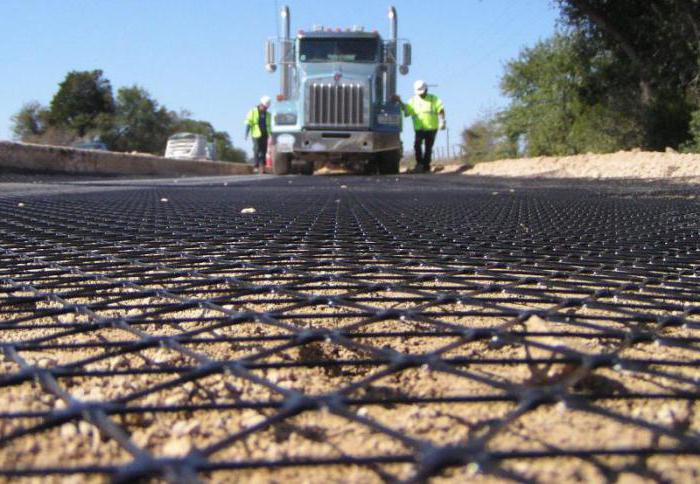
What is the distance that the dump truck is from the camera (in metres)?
13.2

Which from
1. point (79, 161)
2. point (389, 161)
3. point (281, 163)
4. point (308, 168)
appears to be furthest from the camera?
point (308, 168)

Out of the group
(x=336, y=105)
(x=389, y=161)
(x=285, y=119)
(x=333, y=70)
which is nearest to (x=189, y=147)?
(x=389, y=161)

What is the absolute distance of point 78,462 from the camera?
3.12 ft

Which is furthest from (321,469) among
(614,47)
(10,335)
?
(614,47)

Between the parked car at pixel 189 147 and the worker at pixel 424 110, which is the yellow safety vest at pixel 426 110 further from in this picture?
the parked car at pixel 189 147

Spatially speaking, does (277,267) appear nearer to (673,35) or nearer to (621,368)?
(621,368)

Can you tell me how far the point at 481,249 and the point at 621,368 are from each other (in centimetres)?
140

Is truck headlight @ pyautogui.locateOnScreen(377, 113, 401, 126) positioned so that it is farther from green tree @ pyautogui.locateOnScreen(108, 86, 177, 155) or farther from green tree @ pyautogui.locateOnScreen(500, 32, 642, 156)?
green tree @ pyautogui.locateOnScreen(108, 86, 177, 155)

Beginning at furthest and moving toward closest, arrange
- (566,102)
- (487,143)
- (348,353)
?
(487,143) < (566,102) < (348,353)

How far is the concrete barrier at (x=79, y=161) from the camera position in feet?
36.7

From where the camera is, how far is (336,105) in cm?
1358

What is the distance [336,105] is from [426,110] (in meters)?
2.46

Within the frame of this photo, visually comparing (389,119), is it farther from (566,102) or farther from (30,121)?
(30,121)

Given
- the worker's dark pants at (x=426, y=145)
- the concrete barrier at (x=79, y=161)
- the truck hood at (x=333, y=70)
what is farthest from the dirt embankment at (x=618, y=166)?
the concrete barrier at (x=79, y=161)
